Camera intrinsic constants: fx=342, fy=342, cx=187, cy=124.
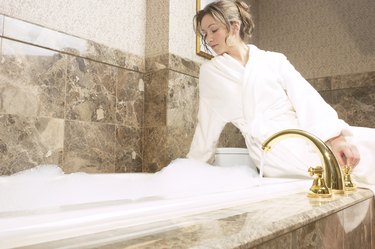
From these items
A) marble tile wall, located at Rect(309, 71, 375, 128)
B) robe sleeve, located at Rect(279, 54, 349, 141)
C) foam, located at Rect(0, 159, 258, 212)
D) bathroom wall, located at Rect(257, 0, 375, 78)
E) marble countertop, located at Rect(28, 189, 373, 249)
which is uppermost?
bathroom wall, located at Rect(257, 0, 375, 78)

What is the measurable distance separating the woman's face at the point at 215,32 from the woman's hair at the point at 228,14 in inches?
1.1

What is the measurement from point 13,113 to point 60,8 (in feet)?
2.39

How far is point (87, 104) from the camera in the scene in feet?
7.36

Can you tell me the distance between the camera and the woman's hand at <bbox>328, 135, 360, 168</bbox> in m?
1.65

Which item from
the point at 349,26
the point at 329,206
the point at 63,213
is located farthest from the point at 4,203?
the point at 349,26

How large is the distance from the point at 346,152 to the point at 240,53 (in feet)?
3.26

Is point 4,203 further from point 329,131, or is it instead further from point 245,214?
point 329,131

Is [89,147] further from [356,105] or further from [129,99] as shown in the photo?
[356,105]

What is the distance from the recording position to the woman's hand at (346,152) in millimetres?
1646

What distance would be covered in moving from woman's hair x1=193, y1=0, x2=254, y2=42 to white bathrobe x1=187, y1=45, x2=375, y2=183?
211mm

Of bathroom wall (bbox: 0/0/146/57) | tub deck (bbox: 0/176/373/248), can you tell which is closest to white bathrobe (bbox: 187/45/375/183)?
bathroom wall (bbox: 0/0/146/57)

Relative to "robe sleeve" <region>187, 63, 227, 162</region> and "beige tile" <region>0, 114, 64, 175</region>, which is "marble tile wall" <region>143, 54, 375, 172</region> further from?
"beige tile" <region>0, 114, 64, 175</region>

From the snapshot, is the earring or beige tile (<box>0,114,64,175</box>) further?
the earring

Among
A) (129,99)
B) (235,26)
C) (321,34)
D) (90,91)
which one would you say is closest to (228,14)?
(235,26)
